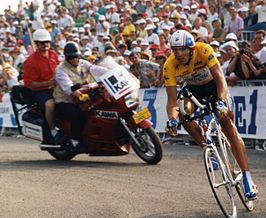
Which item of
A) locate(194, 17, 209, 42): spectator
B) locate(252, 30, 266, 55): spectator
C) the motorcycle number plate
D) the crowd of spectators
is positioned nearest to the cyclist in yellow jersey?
the motorcycle number plate

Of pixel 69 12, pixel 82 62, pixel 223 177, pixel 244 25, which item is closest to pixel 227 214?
pixel 223 177

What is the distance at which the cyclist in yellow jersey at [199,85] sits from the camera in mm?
8117

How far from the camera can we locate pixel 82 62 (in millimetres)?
12695

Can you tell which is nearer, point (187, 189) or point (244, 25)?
point (187, 189)

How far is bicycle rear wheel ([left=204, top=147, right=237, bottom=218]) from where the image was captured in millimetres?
7625

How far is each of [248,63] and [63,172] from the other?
4144 mm

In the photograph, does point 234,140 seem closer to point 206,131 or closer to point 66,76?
point 206,131

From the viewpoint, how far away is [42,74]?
42.4 feet

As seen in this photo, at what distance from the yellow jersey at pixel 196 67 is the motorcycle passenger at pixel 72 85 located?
142 inches

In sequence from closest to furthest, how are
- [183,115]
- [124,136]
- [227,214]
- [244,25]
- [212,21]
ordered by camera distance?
1. [227,214]
2. [183,115]
3. [124,136]
4. [244,25]
5. [212,21]

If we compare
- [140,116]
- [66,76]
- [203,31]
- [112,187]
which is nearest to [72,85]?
[66,76]

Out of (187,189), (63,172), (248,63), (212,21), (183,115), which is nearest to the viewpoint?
(183,115)

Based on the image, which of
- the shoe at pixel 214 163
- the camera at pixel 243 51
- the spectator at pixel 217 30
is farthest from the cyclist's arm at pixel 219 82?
the spectator at pixel 217 30

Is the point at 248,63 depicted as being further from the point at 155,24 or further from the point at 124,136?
the point at 155,24
